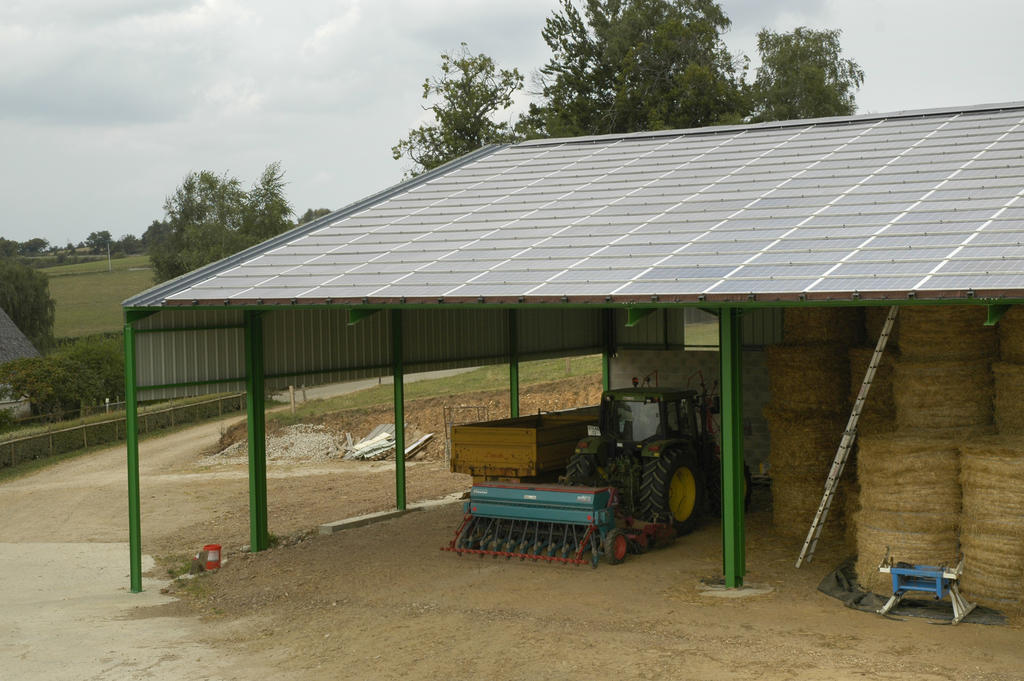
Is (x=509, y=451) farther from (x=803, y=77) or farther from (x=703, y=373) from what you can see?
(x=803, y=77)

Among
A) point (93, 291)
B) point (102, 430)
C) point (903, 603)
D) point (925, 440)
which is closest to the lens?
point (903, 603)

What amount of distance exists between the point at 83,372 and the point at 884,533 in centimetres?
3304

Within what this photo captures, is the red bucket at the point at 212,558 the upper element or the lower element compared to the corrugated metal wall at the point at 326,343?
lower

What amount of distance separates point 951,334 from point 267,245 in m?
9.54

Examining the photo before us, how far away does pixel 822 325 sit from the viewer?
14.1 meters

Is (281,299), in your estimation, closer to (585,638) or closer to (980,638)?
(585,638)

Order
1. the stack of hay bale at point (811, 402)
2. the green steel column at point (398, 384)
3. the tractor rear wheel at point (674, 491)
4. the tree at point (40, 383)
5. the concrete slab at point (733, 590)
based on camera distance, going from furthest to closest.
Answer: the tree at point (40, 383), the green steel column at point (398, 384), the tractor rear wheel at point (674, 491), the stack of hay bale at point (811, 402), the concrete slab at point (733, 590)

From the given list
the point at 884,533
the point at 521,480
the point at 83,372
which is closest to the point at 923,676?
the point at 884,533

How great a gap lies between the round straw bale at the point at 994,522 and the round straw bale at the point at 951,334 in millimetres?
1206

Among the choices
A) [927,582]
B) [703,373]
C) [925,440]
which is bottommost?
[927,582]

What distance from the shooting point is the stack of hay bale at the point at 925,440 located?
11.1 m

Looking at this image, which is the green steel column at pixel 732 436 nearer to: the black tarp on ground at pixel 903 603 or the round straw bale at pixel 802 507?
the black tarp on ground at pixel 903 603

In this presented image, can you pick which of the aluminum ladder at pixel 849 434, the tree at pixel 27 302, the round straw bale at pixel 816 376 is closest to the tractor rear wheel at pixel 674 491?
the round straw bale at pixel 816 376

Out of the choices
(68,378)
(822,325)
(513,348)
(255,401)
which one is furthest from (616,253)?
(68,378)
